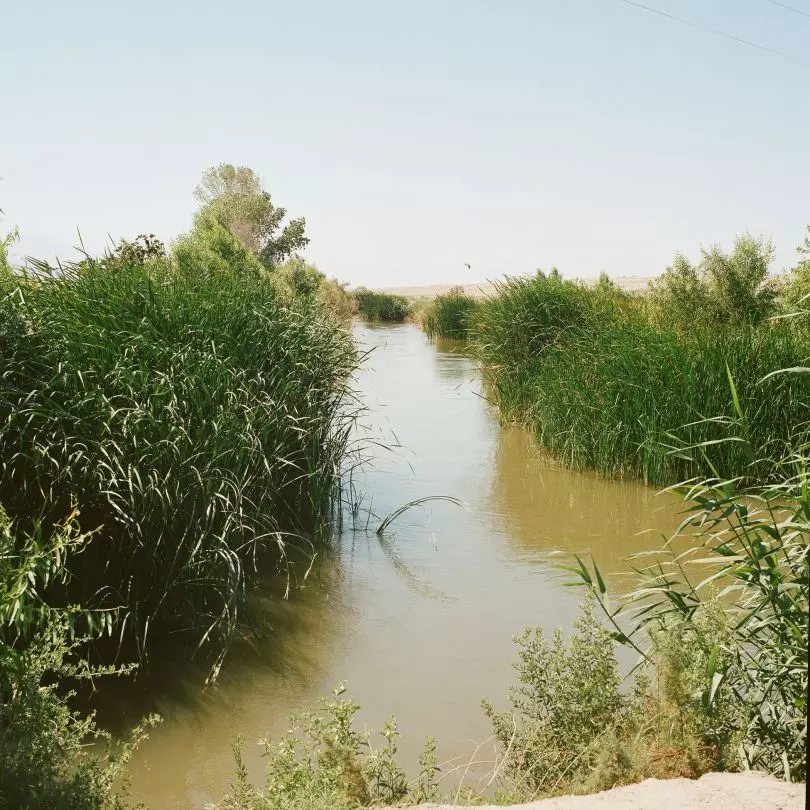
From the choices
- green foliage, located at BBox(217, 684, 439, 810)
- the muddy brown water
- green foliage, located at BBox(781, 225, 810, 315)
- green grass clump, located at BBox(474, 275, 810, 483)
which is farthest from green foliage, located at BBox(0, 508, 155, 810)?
green foliage, located at BBox(781, 225, 810, 315)

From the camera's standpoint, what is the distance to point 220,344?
610 centimetres

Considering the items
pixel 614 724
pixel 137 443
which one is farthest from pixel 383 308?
pixel 614 724

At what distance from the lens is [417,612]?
18.4 ft

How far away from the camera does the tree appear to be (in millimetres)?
50750

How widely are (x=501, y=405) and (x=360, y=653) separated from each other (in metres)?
7.37

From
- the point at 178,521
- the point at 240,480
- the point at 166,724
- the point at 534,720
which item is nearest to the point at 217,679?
the point at 166,724

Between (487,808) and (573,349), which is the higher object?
(573,349)

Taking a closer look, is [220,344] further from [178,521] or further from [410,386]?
[410,386]

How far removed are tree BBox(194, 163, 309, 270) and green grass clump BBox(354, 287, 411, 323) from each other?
12874 millimetres

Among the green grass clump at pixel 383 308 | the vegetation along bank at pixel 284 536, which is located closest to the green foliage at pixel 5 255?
the vegetation along bank at pixel 284 536

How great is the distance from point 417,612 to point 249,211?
47787 mm

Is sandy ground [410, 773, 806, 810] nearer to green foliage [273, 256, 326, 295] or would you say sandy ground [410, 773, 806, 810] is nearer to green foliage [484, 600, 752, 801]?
green foliage [484, 600, 752, 801]

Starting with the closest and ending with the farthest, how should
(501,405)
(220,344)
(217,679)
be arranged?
(217,679), (220,344), (501,405)

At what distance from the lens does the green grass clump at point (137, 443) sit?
174 inches
